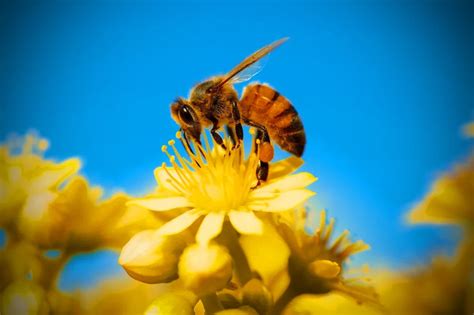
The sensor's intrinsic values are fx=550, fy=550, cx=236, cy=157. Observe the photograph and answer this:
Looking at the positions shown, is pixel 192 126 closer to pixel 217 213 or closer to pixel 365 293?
pixel 217 213

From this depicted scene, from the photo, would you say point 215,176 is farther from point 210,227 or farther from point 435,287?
point 435,287

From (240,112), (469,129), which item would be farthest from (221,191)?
(469,129)

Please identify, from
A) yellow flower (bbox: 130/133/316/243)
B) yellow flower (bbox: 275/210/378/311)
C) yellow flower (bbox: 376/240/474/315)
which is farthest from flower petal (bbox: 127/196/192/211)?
yellow flower (bbox: 376/240/474/315)

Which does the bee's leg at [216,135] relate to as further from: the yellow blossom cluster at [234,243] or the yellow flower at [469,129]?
the yellow flower at [469,129]

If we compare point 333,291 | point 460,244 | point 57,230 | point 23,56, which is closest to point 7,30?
point 23,56

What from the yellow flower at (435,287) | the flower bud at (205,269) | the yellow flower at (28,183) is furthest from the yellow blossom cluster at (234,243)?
the yellow flower at (435,287)

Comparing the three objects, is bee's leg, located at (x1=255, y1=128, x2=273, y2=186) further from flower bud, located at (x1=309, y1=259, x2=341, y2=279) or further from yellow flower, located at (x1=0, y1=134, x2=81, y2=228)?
yellow flower, located at (x1=0, y1=134, x2=81, y2=228)
